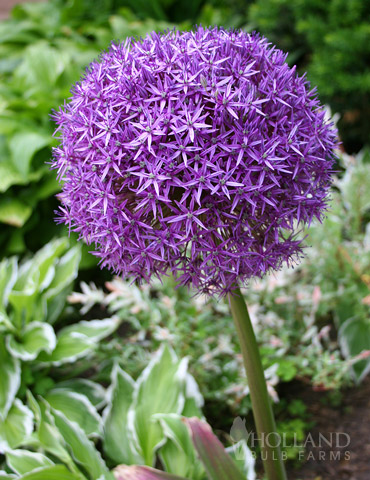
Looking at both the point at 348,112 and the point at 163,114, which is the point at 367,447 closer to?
the point at 163,114

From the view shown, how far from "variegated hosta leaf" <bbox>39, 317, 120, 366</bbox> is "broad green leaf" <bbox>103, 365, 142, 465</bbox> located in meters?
0.25

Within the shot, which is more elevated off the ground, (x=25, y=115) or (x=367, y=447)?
(x=25, y=115)

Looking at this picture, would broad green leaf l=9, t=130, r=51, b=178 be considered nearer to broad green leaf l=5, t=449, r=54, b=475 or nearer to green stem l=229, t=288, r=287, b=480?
broad green leaf l=5, t=449, r=54, b=475

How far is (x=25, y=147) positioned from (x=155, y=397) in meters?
2.09

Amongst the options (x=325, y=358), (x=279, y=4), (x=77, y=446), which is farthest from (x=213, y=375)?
(x=279, y=4)

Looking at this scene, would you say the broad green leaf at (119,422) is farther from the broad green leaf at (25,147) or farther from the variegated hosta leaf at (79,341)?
the broad green leaf at (25,147)

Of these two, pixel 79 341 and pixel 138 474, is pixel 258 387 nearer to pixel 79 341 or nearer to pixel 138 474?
pixel 138 474

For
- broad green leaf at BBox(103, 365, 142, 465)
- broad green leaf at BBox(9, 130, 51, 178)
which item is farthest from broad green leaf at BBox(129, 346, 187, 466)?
broad green leaf at BBox(9, 130, 51, 178)

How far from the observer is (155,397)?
7.50 ft

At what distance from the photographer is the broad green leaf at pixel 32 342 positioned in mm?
2457

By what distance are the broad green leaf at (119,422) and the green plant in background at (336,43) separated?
2.85 metres

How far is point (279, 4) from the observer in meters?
4.34

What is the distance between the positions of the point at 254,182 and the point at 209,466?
35.8 inches

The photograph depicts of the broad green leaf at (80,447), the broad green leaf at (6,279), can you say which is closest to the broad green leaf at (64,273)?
the broad green leaf at (6,279)
